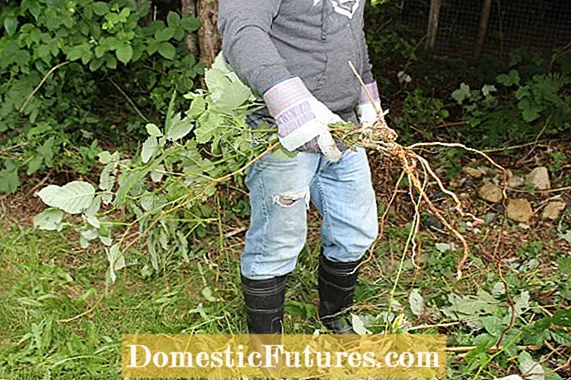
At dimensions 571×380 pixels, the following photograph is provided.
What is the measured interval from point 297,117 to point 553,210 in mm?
1680

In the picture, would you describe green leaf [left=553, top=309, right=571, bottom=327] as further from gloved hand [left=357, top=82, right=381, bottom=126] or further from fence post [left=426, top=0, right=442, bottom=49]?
fence post [left=426, top=0, right=442, bottom=49]

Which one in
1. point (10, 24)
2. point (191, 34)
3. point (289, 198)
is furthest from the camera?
point (191, 34)

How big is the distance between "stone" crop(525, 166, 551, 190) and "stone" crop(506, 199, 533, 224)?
147 millimetres

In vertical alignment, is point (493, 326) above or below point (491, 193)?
above

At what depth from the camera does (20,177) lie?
2.99m

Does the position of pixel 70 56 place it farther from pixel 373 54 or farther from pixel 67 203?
pixel 373 54

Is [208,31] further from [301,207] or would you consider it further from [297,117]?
[297,117]

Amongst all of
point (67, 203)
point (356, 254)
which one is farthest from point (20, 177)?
point (356, 254)

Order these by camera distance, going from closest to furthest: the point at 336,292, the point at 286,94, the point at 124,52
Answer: the point at 286,94 < the point at 336,292 < the point at 124,52

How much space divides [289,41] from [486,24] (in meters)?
2.74

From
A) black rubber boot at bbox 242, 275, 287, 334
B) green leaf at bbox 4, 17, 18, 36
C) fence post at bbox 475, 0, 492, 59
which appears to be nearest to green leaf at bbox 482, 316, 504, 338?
black rubber boot at bbox 242, 275, 287, 334

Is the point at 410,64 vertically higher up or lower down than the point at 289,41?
lower down

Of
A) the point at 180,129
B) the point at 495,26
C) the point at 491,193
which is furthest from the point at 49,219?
the point at 495,26

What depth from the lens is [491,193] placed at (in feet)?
9.80
